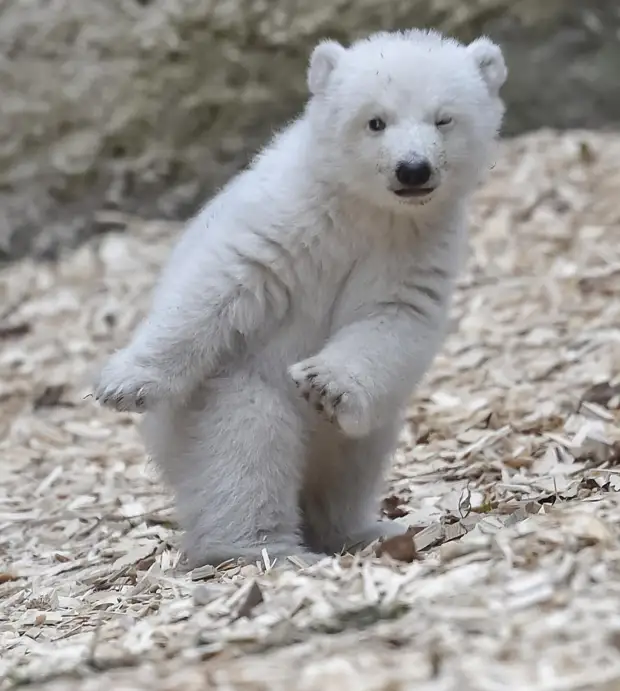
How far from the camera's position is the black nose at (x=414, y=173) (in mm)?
3379

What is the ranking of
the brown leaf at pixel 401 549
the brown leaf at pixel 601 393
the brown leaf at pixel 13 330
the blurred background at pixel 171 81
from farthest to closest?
the blurred background at pixel 171 81
the brown leaf at pixel 13 330
the brown leaf at pixel 601 393
the brown leaf at pixel 401 549

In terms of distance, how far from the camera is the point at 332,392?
3.38 m

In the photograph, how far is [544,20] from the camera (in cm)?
782

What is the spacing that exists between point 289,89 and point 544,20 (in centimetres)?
174

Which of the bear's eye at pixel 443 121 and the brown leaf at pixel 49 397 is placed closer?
the bear's eye at pixel 443 121

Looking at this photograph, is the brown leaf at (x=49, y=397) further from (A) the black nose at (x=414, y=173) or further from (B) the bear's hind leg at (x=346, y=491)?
(A) the black nose at (x=414, y=173)

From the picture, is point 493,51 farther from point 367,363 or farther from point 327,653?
point 327,653

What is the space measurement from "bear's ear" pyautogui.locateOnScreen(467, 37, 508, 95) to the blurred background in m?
4.05

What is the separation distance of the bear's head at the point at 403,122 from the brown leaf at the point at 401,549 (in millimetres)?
993

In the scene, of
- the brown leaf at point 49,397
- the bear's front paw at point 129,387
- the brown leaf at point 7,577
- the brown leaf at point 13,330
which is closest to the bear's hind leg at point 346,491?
the bear's front paw at point 129,387

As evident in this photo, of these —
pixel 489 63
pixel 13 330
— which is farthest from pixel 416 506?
pixel 13 330

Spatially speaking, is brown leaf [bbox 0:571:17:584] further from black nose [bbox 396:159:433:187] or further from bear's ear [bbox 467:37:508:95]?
bear's ear [bbox 467:37:508:95]

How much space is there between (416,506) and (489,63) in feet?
5.26

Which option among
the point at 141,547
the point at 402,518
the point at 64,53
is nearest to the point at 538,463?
the point at 402,518
